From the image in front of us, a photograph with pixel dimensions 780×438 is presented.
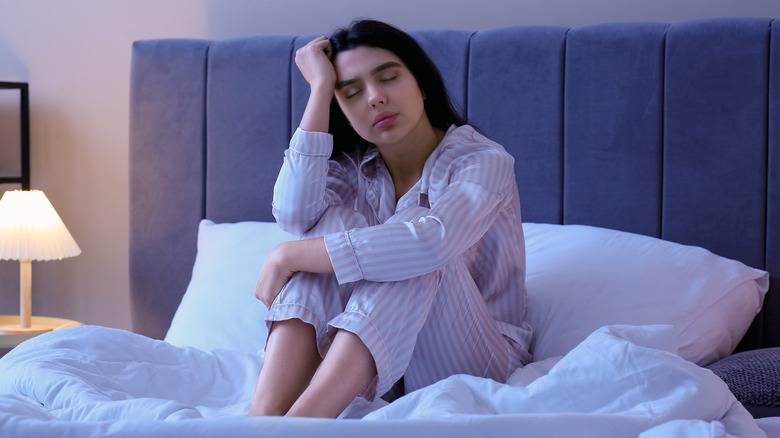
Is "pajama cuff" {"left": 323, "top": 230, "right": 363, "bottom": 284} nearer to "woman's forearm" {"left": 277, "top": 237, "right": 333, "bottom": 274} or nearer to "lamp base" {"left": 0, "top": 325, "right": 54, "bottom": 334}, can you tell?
"woman's forearm" {"left": 277, "top": 237, "right": 333, "bottom": 274}

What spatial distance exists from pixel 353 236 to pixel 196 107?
1.12 m

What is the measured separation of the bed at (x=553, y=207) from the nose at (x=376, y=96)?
523mm

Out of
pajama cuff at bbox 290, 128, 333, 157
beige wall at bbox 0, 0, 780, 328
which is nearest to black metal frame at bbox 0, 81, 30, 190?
beige wall at bbox 0, 0, 780, 328

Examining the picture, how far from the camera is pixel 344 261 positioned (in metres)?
1.49

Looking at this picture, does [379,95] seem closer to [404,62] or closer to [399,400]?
[404,62]

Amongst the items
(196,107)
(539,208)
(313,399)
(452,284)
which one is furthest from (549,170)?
(313,399)

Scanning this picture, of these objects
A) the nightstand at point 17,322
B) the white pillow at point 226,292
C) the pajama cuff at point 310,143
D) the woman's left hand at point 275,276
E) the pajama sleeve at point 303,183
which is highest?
the pajama cuff at point 310,143

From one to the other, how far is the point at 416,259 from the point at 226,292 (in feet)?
2.53

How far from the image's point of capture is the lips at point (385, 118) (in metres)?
1.72

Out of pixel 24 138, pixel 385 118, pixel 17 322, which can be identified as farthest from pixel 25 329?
pixel 385 118

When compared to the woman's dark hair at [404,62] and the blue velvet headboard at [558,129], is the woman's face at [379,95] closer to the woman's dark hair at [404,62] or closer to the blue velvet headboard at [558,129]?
the woman's dark hair at [404,62]

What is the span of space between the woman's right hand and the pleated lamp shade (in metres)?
0.99

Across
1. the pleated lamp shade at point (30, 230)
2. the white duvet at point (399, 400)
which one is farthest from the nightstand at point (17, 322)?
the white duvet at point (399, 400)

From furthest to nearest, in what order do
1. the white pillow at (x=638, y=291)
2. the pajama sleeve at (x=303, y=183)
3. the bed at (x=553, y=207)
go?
1. the white pillow at (x=638, y=291)
2. the pajama sleeve at (x=303, y=183)
3. the bed at (x=553, y=207)
